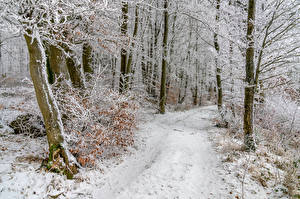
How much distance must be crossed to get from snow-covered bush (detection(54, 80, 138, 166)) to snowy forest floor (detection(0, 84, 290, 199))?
465mm

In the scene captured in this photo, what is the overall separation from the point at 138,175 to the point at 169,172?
83 cm

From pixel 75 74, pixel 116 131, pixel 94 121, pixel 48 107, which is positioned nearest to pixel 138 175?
pixel 116 131

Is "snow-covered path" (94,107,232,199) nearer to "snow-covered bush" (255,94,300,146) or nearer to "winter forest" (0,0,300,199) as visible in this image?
"winter forest" (0,0,300,199)

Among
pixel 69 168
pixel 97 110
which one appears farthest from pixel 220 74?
pixel 69 168

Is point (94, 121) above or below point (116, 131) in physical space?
above

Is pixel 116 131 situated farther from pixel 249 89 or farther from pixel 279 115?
pixel 279 115

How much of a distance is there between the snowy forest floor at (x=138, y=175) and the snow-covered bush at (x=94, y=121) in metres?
0.46

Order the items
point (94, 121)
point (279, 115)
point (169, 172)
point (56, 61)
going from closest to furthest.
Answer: point (169, 172)
point (94, 121)
point (56, 61)
point (279, 115)

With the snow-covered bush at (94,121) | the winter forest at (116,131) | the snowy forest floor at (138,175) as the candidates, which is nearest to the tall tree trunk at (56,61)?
the winter forest at (116,131)

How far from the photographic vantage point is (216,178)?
4539mm

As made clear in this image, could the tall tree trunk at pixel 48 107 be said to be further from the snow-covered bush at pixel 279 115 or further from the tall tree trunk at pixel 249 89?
the snow-covered bush at pixel 279 115

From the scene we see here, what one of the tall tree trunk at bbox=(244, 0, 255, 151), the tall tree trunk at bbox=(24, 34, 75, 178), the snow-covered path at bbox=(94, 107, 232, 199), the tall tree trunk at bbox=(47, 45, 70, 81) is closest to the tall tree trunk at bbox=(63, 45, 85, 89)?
the tall tree trunk at bbox=(47, 45, 70, 81)

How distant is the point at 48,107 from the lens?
4141mm

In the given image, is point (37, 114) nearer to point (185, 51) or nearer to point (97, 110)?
point (97, 110)
